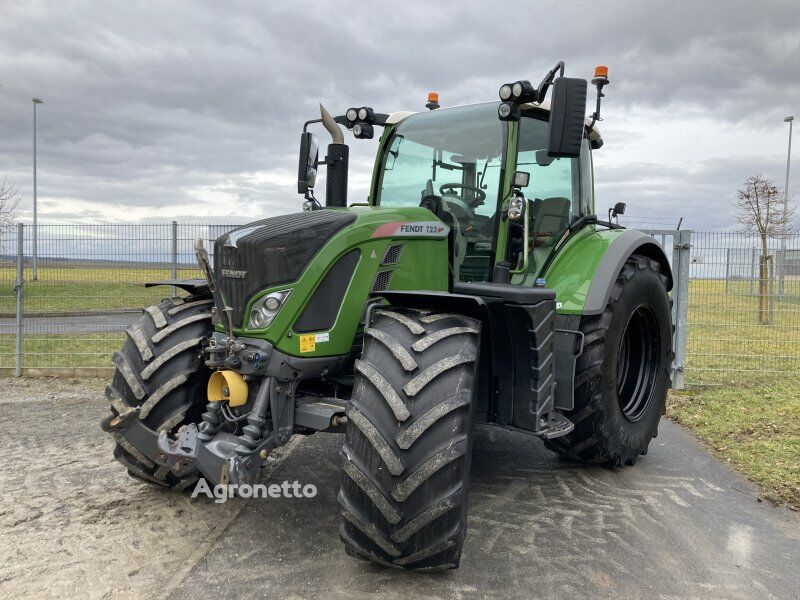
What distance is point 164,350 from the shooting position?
11.9 feet

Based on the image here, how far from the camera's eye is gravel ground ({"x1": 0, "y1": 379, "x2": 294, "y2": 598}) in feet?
9.72

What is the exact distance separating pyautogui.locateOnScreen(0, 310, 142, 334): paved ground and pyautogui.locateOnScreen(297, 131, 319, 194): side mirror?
16.2 ft

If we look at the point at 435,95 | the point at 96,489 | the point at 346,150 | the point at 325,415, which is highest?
the point at 435,95

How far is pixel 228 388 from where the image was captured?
3.17 metres

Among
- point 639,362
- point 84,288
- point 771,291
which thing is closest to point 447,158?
point 639,362

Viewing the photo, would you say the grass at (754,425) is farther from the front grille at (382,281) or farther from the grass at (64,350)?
the grass at (64,350)

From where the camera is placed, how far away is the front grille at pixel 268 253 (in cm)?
324

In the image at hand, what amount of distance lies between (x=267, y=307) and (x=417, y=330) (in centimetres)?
83

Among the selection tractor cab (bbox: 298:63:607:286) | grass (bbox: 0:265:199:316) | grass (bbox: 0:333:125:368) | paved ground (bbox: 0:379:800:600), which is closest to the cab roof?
tractor cab (bbox: 298:63:607:286)

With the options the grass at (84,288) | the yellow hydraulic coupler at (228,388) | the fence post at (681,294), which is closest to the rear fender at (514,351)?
the yellow hydraulic coupler at (228,388)

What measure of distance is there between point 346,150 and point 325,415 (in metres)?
2.29

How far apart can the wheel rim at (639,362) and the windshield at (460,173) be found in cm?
161

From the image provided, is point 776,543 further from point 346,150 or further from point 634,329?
point 346,150

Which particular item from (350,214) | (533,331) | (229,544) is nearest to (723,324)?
(533,331)
